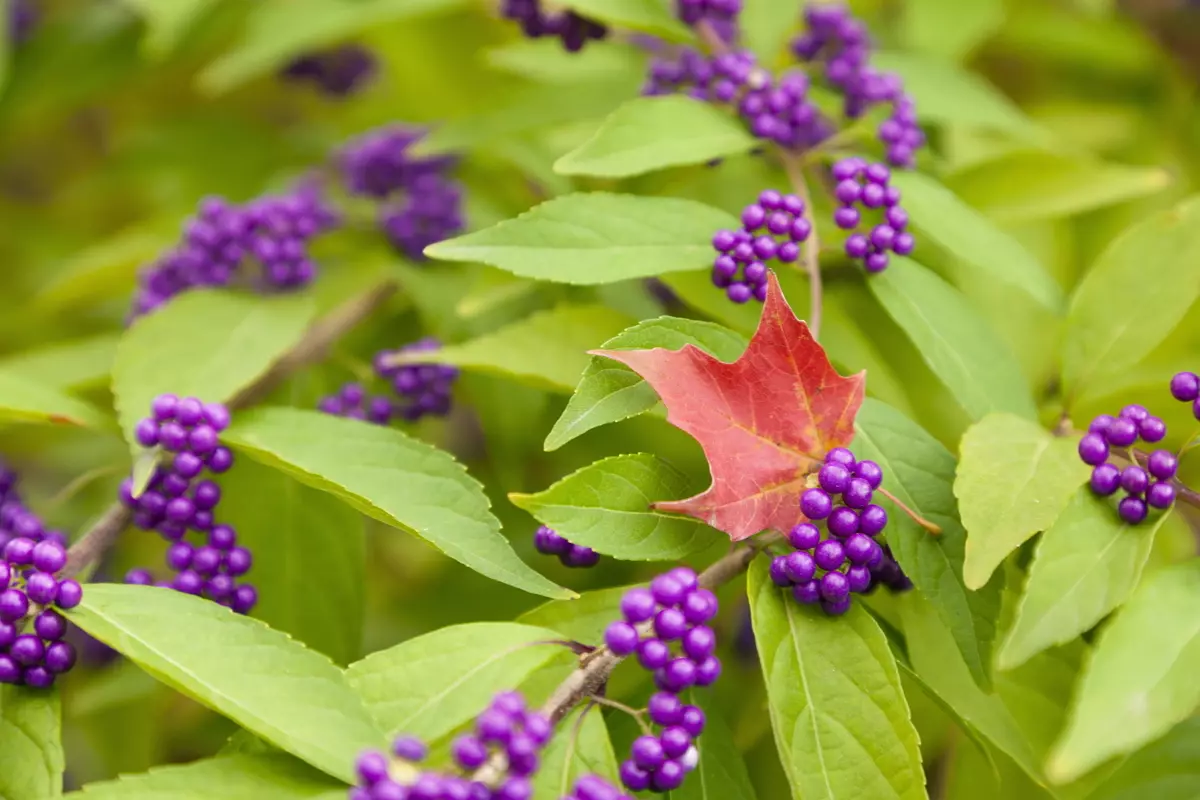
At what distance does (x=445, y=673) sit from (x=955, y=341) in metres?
0.66

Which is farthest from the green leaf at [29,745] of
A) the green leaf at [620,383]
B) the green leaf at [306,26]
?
the green leaf at [306,26]

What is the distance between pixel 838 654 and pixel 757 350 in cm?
28

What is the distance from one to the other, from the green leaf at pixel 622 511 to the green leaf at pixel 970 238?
491mm

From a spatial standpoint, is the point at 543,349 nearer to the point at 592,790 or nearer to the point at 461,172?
the point at 592,790

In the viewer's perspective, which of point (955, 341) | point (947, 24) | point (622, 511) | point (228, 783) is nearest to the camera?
point (228, 783)

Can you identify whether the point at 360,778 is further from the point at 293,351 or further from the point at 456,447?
the point at 456,447

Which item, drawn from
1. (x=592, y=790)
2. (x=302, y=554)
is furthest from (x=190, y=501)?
(x=592, y=790)

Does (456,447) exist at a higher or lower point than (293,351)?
lower

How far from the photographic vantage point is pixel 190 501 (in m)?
1.19

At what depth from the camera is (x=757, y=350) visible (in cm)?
97

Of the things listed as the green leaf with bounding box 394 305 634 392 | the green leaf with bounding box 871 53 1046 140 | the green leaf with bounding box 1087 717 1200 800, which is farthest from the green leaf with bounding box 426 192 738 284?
the green leaf with bounding box 1087 717 1200 800

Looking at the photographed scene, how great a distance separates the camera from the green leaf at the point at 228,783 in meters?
0.83

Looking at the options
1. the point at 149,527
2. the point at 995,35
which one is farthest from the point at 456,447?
the point at 995,35

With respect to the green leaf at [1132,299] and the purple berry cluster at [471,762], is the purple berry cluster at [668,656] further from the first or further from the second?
the green leaf at [1132,299]
